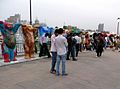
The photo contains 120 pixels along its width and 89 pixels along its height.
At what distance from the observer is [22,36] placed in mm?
12375

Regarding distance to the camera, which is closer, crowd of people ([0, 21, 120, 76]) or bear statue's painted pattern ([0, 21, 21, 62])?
crowd of people ([0, 21, 120, 76])

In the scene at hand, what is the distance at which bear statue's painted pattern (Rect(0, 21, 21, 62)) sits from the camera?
1070 centimetres

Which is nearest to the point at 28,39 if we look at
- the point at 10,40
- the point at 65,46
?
the point at 10,40

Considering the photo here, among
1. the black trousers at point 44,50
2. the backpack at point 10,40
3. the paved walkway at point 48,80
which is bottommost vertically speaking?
the paved walkway at point 48,80

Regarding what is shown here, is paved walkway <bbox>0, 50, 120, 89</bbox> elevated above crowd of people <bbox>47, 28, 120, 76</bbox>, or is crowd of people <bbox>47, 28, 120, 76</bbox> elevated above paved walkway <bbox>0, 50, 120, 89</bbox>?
crowd of people <bbox>47, 28, 120, 76</bbox>

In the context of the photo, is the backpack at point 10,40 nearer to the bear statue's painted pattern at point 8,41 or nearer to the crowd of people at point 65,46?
the bear statue's painted pattern at point 8,41

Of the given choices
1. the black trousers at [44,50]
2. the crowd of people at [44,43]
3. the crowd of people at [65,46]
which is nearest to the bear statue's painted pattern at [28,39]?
the crowd of people at [44,43]

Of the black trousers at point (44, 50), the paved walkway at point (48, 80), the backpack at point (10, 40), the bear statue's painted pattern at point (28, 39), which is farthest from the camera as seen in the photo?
the black trousers at point (44, 50)

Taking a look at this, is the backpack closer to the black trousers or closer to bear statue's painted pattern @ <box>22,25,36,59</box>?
bear statue's painted pattern @ <box>22,25,36,59</box>

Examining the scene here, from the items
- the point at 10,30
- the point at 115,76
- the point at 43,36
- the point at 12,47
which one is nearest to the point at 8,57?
the point at 12,47

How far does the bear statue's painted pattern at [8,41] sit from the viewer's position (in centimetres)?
1070

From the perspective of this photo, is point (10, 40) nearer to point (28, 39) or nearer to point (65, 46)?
point (28, 39)

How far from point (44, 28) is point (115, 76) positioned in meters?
6.11

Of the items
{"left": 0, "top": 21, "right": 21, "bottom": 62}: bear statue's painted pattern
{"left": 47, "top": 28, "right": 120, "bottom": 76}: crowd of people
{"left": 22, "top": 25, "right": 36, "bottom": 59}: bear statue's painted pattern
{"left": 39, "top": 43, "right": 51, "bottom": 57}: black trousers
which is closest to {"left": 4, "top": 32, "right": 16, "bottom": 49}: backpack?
{"left": 0, "top": 21, "right": 21, "bottom": 62}: bear statue's painted pattern
